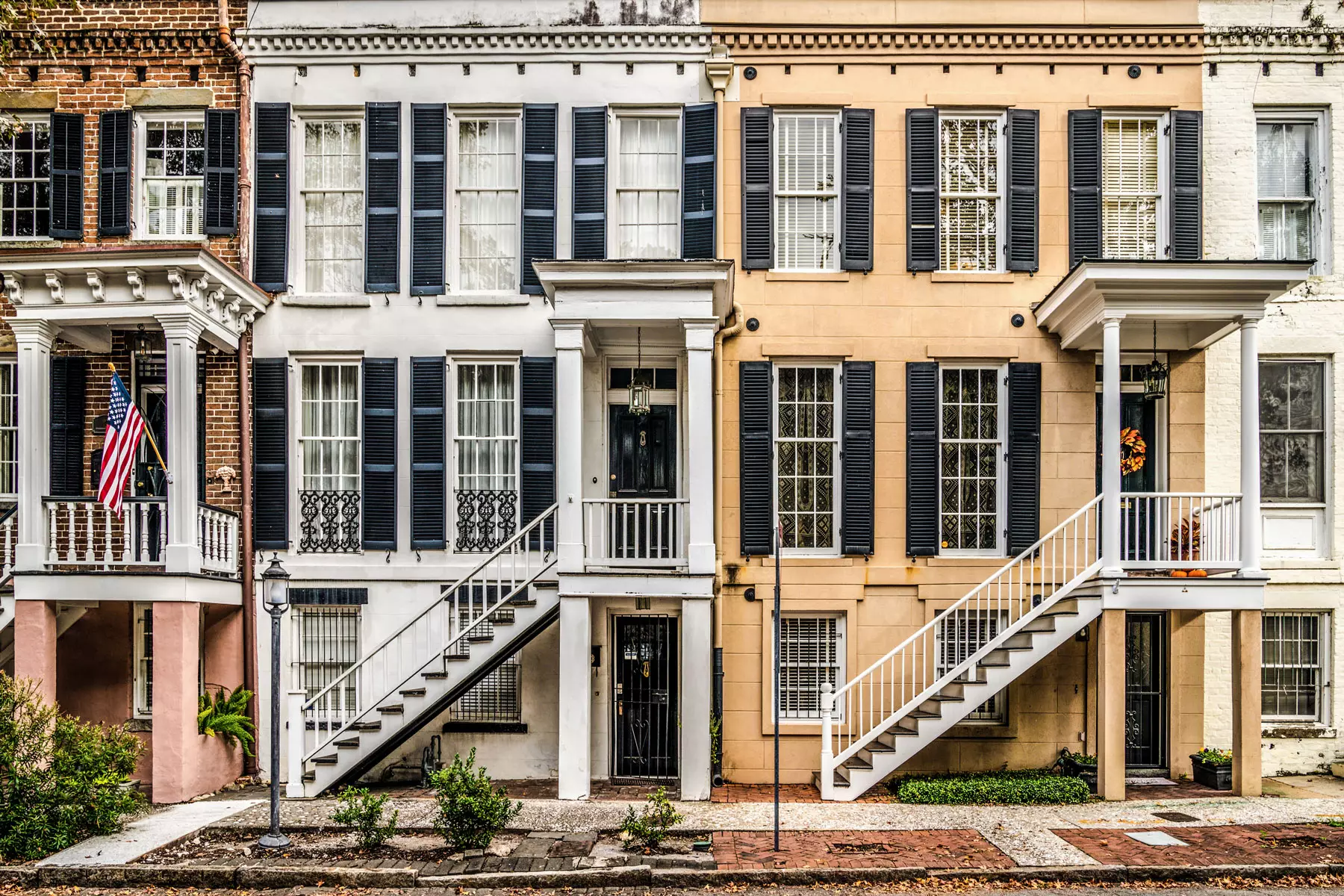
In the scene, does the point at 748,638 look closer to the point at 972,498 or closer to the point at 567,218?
the point at 972,498

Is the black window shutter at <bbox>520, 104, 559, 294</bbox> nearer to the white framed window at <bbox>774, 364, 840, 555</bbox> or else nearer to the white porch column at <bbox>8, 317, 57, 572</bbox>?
the white framed window at <bbox>774, 364, 840, 555</bbox>

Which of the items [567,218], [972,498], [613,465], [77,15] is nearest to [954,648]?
[972,498]

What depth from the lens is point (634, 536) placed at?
13.4 meters

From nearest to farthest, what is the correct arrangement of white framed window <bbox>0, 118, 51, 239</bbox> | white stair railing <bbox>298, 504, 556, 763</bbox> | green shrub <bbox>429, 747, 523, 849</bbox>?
green shrub <bbox>429, 747, 523, 849</bbox> → white stair railing <bbox>298, 504, 556, 763</bbox> → white framed window <bbox>0, 118, 51, 239</bbox>

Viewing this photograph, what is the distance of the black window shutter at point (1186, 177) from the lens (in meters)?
13.8

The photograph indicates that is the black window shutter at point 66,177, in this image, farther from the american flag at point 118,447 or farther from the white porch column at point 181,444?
the american flag at point 118,447

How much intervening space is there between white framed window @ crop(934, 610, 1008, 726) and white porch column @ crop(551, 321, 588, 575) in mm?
5078

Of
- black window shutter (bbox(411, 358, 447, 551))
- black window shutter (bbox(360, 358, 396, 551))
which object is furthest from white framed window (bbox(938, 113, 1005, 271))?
black window shutter (bbox(360, 358, 396, 551))

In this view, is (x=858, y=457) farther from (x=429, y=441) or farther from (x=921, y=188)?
(x=429, y=441)

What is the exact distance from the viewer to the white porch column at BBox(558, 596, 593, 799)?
1232 cm

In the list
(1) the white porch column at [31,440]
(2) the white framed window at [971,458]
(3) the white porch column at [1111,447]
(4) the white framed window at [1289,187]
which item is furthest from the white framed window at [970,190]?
(1) the white porch column at [31,440]

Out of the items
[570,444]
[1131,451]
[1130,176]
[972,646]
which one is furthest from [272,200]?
[1131,451]

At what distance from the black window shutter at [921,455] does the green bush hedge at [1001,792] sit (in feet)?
9.98

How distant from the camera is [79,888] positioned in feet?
32.0
